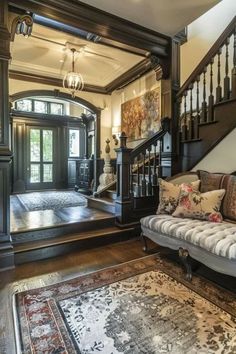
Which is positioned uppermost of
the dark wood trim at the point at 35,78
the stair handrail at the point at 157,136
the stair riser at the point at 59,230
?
the dark wood trim at the point at 35,78

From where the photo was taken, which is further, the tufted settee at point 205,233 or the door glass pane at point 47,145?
the door glass pane at point 47,145

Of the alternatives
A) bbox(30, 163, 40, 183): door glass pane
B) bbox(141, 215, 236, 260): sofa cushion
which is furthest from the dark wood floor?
bbox(30, 163, 40, 183): door glass pane

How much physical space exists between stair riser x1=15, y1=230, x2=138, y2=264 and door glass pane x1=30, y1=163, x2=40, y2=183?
5.80 metres

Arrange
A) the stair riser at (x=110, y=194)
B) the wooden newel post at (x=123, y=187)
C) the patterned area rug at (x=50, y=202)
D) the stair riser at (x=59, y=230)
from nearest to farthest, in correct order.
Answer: the stair riser at (x=59, y=230)
the wooden newel post at (x=123, y=187)
the stair riser at (x=110, y=194)
the patterned area rug at (x=50, y=202)

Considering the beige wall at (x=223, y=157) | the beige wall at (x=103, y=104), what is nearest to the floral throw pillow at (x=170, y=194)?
the beige wall at (x=223, y=157)

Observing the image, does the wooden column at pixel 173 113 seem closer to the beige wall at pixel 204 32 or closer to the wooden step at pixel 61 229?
the beige wall at pixel 204 32

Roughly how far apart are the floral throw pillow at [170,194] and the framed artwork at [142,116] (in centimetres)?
233

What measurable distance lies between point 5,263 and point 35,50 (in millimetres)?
4100

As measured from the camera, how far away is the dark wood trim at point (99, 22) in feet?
8.61

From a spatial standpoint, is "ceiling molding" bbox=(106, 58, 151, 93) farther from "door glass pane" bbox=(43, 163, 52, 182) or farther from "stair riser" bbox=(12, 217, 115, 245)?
"door glass pane" bbox=(43, 163, 52, 182)

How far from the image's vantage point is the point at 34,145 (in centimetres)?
822

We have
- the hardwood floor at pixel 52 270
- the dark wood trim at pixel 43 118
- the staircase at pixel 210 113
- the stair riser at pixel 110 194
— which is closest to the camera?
the hardwood floor at pixel 52 270

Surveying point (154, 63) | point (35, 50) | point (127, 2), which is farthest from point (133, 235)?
point (35, 50)

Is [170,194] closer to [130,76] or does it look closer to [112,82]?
[130,76]
